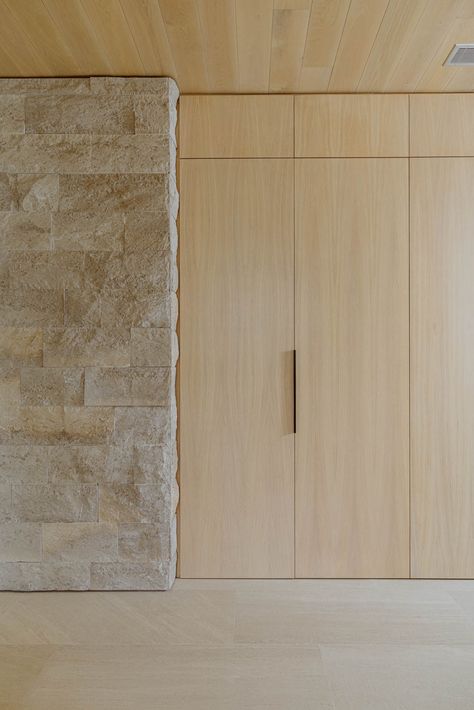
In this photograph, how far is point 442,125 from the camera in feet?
9.80

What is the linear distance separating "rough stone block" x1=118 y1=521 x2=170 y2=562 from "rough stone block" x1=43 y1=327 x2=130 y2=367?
770 millimetres

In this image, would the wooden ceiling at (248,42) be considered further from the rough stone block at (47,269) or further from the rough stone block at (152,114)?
the rough stone block at (47,269)

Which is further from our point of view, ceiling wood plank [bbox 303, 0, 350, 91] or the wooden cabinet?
the wooden cabinet

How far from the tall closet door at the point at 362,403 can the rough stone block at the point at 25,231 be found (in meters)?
1.21

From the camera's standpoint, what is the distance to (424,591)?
113 inches

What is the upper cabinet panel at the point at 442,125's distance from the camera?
9.79ft

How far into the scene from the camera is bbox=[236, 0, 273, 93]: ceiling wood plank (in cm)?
227

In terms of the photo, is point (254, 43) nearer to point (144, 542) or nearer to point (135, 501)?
point (135, 501)

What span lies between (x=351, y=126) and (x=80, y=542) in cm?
239

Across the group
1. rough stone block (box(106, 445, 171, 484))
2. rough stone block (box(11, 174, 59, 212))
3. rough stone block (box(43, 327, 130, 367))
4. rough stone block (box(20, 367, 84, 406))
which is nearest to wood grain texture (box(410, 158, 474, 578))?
rough stone block (box(106, 445, 171, 484))

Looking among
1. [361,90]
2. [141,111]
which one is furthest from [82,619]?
[361,90]

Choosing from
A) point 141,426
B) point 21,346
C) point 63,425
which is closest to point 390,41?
point 141,426

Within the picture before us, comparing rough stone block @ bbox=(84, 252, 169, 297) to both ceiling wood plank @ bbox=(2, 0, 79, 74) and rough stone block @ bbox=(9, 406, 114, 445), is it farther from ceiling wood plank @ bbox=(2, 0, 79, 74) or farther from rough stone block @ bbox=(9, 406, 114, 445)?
ceiling wood plank @ bbox=(2, 0, 79, 74)

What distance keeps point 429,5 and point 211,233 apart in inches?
51.8
